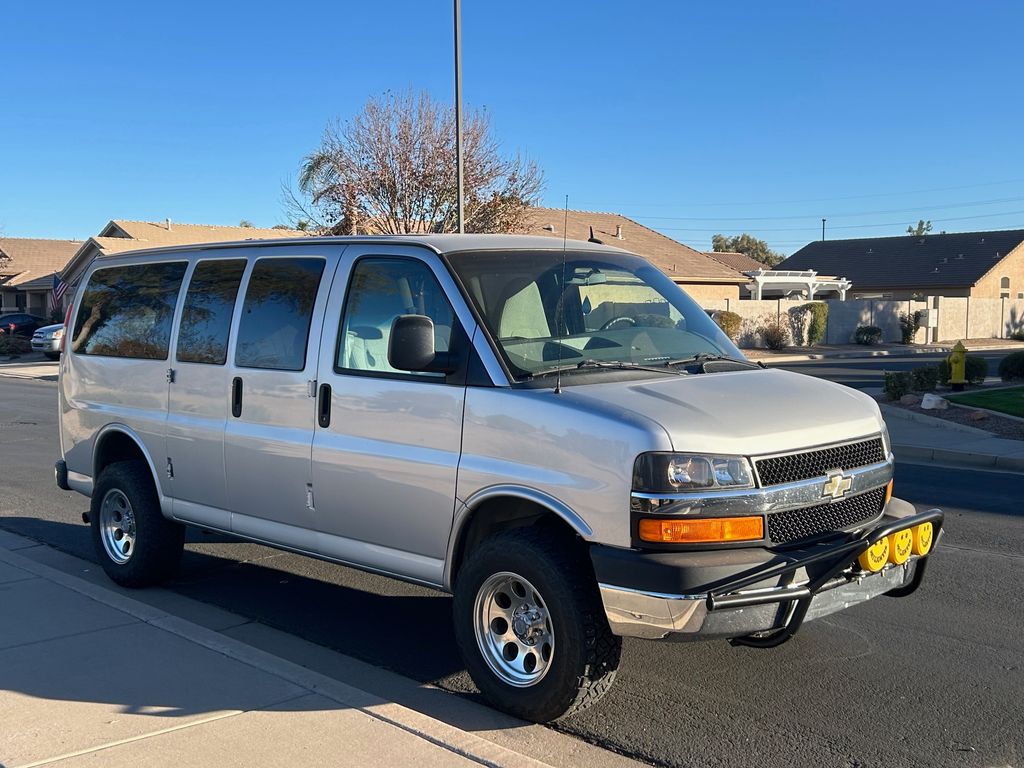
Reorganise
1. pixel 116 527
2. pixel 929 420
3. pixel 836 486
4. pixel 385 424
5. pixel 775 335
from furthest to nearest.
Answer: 1. pixel 775 335
2. pixel 929 420
3. pixel 116 527
4. pixel 385 424
5. pixel 836 486

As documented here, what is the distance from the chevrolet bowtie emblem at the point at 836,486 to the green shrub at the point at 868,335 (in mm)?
42409

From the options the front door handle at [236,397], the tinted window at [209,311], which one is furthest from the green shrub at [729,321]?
the front door handle at [236,397]

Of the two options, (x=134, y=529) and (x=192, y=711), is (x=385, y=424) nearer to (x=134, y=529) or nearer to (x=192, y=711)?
(x=192, y=711)

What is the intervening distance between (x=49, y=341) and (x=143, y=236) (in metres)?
9.31

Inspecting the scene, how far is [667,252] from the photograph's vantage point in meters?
47.5

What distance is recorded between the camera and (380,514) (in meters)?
5.06

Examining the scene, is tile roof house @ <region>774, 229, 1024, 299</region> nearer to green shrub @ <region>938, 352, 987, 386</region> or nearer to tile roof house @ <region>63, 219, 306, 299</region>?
tile roof house @ <region>63, 219, 306, 299</region>

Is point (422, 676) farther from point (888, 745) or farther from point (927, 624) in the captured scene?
point (927, 624)

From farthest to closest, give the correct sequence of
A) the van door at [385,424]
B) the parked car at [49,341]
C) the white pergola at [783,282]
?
the white pergola at [783,282] → the parked car at [49,341] → the van door at [385,424]

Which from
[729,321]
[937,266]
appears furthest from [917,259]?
[729,321]

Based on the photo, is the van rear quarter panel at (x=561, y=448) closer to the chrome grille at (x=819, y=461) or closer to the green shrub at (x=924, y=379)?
the chrome grille at (x=819, y=461)

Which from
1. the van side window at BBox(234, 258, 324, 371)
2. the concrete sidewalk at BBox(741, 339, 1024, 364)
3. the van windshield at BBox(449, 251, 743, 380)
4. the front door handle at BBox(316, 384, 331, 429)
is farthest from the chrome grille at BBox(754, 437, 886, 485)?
the concrete sidewalk at BBox(741, 339, 1024, 364)

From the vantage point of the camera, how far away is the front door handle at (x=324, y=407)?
17.3ft

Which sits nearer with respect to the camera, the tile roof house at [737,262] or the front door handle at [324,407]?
the front door handle at [324,407]
